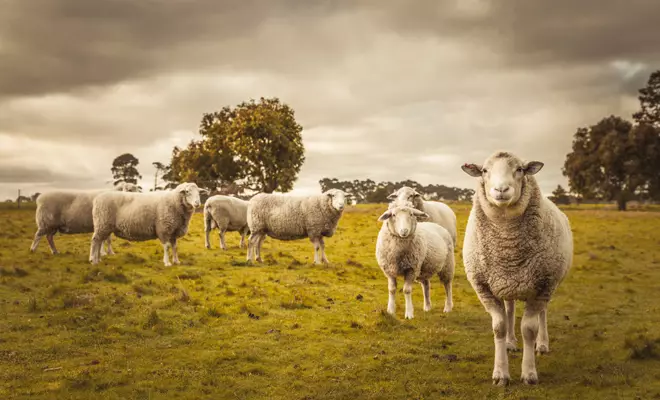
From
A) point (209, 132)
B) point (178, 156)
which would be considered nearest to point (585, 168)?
point (209, 132)

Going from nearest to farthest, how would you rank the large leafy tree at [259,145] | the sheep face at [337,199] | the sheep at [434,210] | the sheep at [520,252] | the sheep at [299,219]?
the sheep at [520,252], the sheep at [434,210], the sheep face at [337,199], the sheep at [299,219], the large leafy tree at [259,145]

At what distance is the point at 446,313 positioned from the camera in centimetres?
1086

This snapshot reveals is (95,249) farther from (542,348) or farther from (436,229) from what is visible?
(542,348)

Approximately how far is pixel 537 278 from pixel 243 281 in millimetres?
8658

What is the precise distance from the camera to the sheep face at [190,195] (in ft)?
54.1

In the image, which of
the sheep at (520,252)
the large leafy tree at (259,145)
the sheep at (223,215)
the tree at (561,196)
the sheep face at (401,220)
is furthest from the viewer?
the tree at (561,196)

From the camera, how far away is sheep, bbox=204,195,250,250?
851 inches

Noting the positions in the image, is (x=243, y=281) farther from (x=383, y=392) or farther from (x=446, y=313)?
(x=383, y=392)

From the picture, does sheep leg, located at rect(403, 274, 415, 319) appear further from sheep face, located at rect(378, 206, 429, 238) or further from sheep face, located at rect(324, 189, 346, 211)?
sheep face, located at rect(324, 189, 346, 211)

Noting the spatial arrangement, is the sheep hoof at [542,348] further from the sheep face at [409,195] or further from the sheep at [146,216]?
the sheep at [146,216]

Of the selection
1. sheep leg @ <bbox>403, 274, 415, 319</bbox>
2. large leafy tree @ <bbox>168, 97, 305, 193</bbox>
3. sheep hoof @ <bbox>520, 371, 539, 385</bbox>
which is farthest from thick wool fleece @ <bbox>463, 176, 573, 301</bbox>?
large leafy tree @ <bbox>168, 97, 305, 193</bbox>

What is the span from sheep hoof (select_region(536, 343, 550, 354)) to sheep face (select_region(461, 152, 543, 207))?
10.4 feet

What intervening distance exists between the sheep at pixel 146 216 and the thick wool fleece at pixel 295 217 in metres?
2.52

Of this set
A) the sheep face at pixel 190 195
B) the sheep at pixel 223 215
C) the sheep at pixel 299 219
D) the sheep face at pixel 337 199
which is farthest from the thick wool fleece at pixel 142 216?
the sheep face at pixel 337 199
